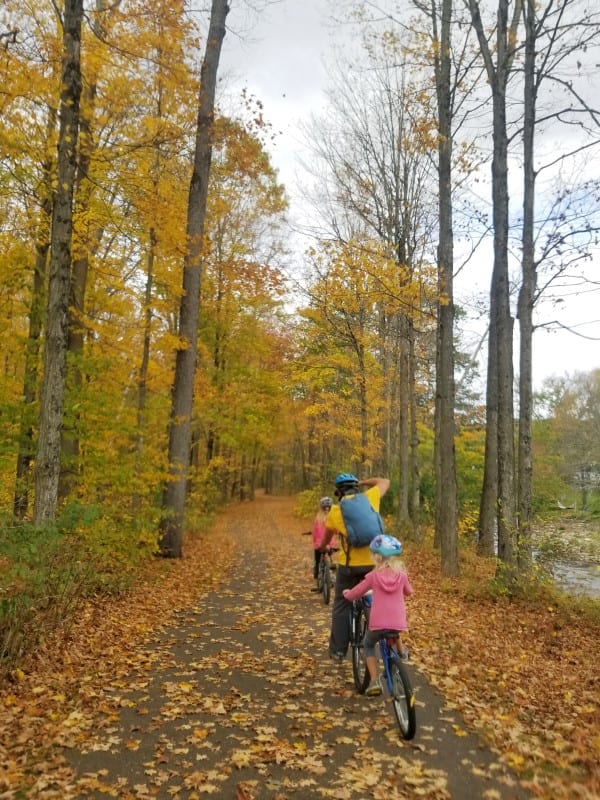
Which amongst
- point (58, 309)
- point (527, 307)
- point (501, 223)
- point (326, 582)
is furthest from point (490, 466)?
point (58, 309)

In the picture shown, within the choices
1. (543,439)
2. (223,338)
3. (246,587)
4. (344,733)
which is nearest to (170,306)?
(246,587)

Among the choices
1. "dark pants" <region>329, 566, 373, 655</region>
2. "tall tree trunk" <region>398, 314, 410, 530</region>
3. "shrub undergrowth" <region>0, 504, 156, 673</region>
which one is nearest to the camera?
"shrub undergrowth" <region>0, 504, 156, 673</region>

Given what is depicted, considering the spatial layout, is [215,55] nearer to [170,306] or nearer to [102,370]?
[170,306]

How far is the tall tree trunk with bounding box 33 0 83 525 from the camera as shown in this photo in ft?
25.3

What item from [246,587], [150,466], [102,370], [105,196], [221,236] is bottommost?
[246,587]

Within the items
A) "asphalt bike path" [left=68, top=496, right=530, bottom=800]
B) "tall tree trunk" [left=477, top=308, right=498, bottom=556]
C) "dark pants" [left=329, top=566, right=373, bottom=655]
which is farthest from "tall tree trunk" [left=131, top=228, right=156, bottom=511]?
"tall tree trunk" [left=477, top=308, right=498, bottom=556]

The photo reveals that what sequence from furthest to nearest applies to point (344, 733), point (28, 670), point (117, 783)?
point (28, 670) → point (344, 733) → point (117, 783)

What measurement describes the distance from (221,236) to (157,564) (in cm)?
1520

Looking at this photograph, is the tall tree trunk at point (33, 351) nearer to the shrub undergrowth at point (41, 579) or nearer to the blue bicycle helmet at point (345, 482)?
the shrub undergrowth at point (41, 579)

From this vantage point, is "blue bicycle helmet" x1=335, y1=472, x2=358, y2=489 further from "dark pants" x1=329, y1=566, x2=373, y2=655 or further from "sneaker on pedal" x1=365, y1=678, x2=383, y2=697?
"sneaker on pedal" x1=365, y1=678, x2=383, y2=697

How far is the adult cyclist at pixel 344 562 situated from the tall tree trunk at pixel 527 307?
479cm

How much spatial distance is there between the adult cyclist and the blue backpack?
0.09 metres

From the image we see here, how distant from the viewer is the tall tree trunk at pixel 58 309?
304 inches

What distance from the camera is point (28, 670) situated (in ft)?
18.6
